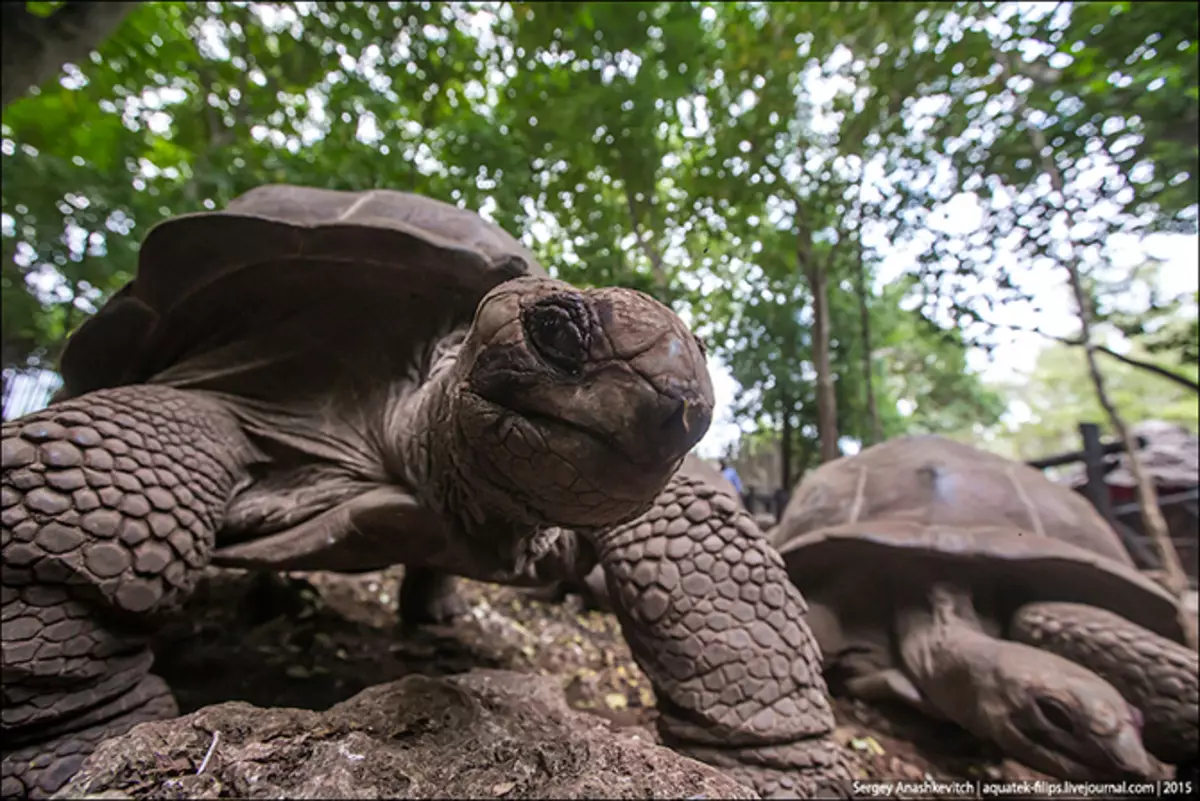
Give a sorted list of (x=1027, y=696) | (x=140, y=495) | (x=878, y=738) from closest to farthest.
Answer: (x=140, y=495) → (x=1027, y=696) → (x=878, y=738)

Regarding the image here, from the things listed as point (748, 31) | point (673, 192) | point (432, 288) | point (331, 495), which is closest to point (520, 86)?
point (673, 192)

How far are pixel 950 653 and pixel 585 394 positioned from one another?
81.0 inches

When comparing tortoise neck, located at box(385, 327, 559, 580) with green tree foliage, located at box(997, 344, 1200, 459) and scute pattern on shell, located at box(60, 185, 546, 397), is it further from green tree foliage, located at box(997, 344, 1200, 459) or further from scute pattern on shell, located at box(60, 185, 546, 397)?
green tree foliage, located at box(997, 344, 1200, 459)

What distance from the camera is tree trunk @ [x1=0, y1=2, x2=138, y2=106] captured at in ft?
9.82

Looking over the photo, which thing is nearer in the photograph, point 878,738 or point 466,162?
point 878,738

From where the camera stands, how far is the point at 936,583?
7.96ft

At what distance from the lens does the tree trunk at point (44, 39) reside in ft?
9.82

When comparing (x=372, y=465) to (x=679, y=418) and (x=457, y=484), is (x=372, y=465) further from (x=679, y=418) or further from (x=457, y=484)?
(x=679, y=418)

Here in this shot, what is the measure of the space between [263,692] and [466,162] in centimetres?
A: 264

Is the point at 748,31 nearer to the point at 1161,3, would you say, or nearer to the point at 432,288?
the point at 1161,3

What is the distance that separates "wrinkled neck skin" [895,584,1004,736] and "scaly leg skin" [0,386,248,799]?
2.27 m

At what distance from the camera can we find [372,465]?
154 cm

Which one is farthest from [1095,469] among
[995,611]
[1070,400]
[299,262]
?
[1070,400]

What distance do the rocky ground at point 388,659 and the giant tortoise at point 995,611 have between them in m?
0.19
